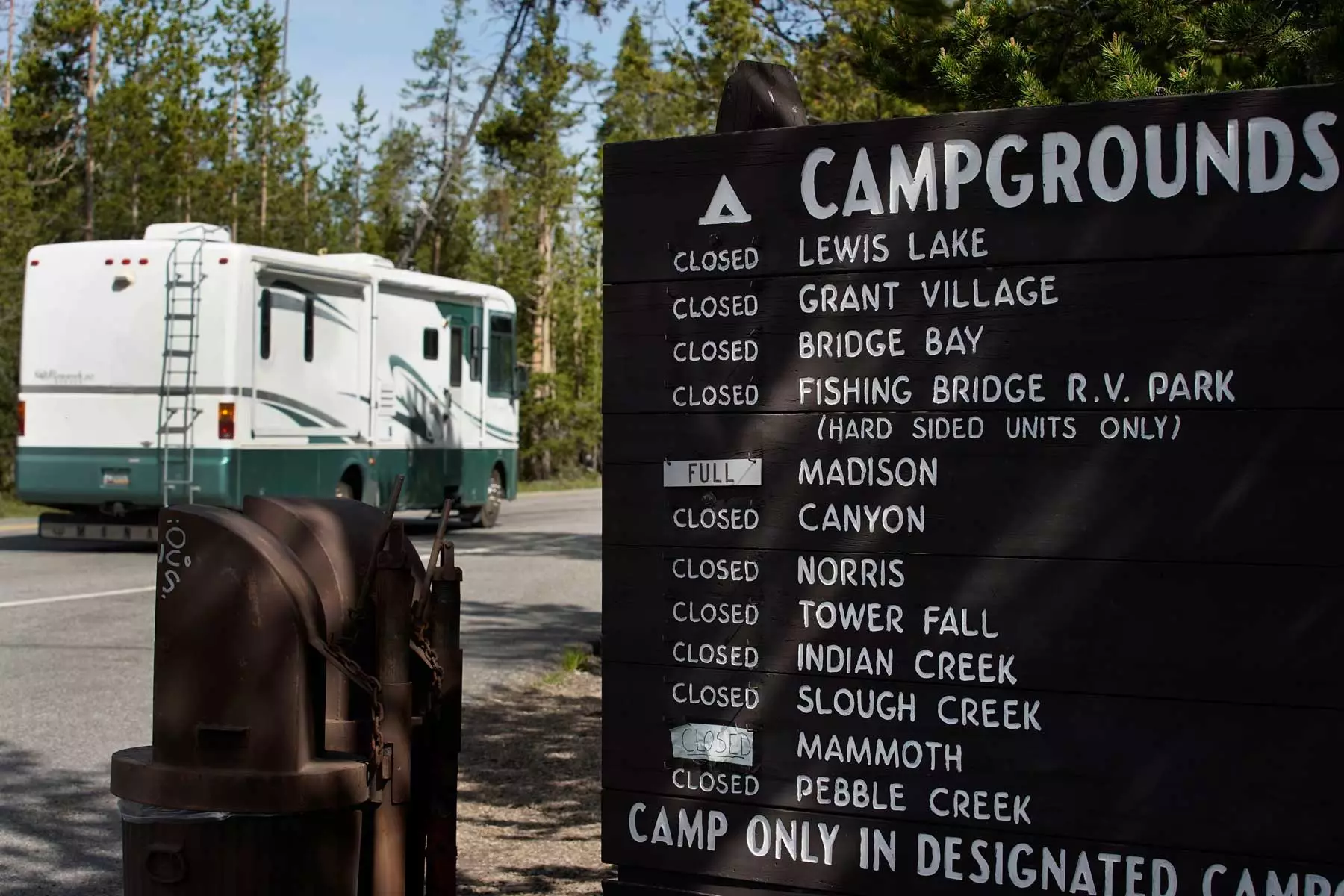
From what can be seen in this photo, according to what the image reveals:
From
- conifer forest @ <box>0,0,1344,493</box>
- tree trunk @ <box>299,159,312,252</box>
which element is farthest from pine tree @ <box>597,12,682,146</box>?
tree trunk @ <box>299,159,312,252</box>

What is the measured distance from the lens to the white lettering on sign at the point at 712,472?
318 cm

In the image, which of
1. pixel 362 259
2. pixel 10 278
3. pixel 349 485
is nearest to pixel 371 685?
pixel 349 485

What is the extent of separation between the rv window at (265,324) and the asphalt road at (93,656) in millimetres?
2439

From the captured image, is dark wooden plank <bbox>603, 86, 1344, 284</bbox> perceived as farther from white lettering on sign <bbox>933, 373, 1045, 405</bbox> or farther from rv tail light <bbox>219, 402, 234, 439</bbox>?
rv tail light <bbox>219, 402, 234, 439</bbox>

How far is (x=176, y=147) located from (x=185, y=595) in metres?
33.2

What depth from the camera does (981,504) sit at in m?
3.01

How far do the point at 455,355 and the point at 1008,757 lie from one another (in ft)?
57.0

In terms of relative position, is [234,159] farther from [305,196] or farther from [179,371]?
[179,371]

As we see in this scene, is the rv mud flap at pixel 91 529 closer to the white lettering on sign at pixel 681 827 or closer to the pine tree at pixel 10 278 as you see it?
the pine tree at pixel 10 278

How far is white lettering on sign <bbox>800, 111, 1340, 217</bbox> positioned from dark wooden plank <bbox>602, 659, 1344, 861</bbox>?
94 centimetres

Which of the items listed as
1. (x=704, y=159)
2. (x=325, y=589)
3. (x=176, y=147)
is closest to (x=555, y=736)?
(x=325, y=589)

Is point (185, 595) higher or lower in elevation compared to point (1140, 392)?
lower

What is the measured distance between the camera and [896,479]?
3.06m

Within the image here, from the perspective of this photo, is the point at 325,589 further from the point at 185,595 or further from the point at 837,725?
the point at 837,725
